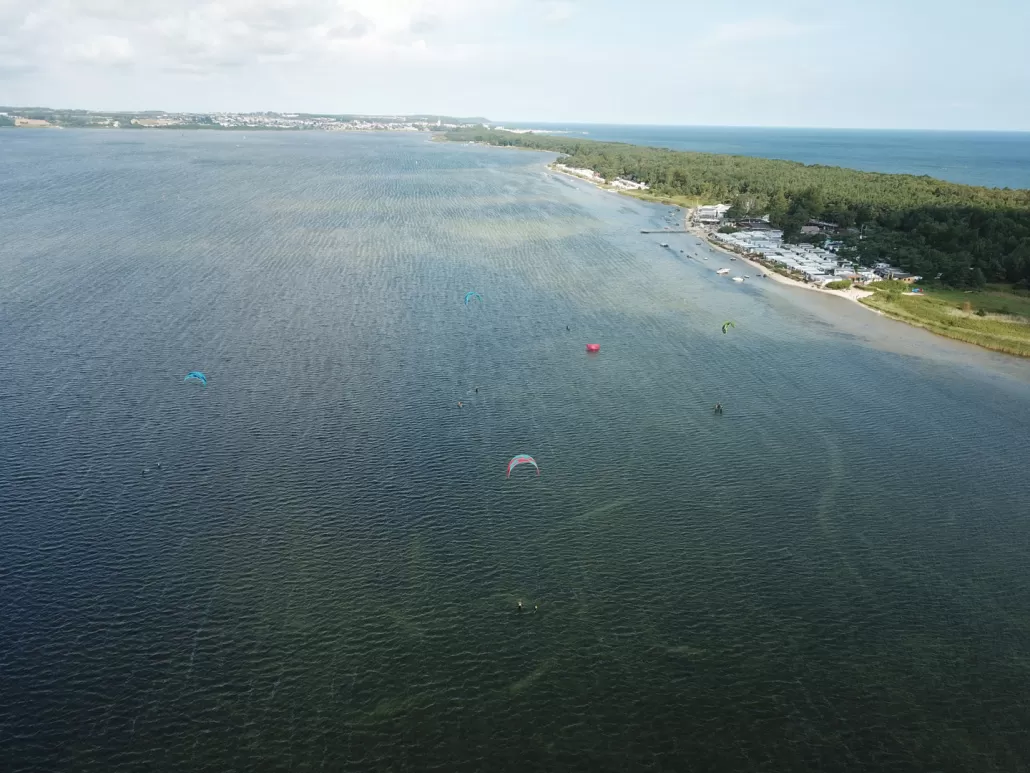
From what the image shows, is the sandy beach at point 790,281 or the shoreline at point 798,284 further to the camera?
the sandy beach at point 790,281

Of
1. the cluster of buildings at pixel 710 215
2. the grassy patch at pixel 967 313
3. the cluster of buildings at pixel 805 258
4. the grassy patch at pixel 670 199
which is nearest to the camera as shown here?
the grassy patch at pixel 967 313

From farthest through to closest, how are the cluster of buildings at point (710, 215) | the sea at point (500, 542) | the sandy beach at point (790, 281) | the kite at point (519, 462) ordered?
the cluster of buildings at point (710, 215)
the sandy beach at point (790, 281)
the kite at point (519, 462)
the sea at point (500, 542)

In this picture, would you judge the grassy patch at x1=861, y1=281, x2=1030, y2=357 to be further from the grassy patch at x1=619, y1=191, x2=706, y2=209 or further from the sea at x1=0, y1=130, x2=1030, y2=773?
the grassy patch at x1=619, y1=191, x2=706, y2=209

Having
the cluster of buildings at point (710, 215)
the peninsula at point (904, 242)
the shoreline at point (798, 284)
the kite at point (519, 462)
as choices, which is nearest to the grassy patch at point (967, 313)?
the peninsula at point (904, 242)

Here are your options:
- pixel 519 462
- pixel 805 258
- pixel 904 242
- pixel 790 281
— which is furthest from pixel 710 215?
pixel 519 462

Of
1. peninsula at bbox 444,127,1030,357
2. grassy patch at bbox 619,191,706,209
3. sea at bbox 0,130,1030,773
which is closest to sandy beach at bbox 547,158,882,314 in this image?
peninsula at bbox 444,127,1030,357

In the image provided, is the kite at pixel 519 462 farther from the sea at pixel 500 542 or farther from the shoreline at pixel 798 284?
the shoreline at pixel 798 284

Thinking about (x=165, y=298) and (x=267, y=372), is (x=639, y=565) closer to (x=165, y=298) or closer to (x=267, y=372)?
(x=267, y=372)

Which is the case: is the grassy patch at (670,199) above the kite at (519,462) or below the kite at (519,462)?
below
